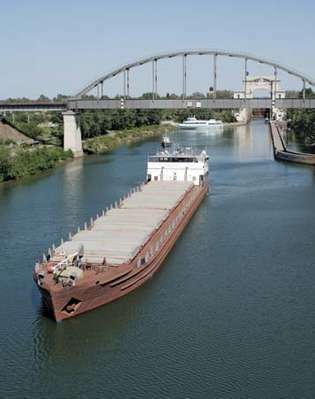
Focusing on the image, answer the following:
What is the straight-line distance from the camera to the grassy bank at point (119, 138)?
66.9m

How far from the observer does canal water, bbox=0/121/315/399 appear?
13711mm

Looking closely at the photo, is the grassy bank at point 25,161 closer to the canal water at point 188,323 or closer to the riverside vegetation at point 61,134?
the riverside vegetation at point 61,134

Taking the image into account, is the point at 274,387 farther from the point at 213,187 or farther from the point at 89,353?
the point at 213,187

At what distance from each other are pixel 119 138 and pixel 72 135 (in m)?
19.5

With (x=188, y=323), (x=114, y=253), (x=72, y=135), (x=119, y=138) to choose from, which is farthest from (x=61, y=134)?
(x=188, y=323)

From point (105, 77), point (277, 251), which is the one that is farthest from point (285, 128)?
point (277, 251)

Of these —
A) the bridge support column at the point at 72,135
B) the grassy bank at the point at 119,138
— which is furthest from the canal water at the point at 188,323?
the grassy bank at the point at 119,138

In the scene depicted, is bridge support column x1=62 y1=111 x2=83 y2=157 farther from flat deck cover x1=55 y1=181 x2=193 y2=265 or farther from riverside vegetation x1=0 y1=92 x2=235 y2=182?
flat deck cover x1=55 y1=181 x2=193 y2=265

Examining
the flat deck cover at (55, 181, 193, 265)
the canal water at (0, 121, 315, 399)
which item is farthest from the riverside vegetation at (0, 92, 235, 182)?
the flat deck cover at (55, 181, 193, 265)

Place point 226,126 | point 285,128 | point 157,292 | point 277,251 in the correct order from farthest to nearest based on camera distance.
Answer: point 226,126 < point 285,128 < point 277,251 < point 157,292

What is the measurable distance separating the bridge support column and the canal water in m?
30.2

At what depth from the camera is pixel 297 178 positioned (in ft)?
146

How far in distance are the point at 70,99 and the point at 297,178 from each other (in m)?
29.7

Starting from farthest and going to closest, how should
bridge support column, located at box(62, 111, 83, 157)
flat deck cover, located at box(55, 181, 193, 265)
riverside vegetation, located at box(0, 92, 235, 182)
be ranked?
bridge support column, located at box(62, 111, 83, 157) < riverside vegetation, located at box(0, 92, 235, 182) < flat deck cover, located at box(55, 181, 193, 265)
